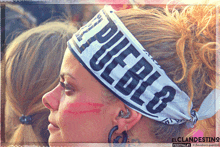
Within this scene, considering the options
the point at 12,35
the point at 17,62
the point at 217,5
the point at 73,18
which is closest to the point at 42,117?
the point at 17,62

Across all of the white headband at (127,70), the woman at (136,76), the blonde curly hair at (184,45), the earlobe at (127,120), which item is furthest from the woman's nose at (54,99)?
the blonde curly hair at (184,45)

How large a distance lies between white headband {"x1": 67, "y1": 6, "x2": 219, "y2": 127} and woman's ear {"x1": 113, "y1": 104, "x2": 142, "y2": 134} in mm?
31

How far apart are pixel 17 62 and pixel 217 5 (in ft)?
4.12

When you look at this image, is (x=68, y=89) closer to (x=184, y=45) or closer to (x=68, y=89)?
(x=68, y=89)

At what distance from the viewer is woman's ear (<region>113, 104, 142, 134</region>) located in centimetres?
117

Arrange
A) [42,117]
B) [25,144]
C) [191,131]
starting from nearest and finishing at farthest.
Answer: [191,131] → [25,144] → [42,117]

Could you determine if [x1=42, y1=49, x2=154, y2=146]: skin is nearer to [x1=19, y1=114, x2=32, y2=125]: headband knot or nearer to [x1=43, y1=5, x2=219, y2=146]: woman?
[x1=43, y1=5, x2=219, y2=146]: woman

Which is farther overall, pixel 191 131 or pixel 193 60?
pixel 191 131

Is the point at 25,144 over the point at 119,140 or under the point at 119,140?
over

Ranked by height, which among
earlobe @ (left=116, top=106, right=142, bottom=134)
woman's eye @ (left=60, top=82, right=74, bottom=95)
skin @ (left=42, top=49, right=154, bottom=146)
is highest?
woman's eye @ (left=60, top=82, right=74, bottom=95)

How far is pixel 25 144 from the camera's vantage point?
1455 mm

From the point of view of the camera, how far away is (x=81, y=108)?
1177mm

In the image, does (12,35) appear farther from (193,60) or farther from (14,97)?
(193,60)

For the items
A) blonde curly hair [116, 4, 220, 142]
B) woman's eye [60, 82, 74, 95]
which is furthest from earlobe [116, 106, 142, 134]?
woman's eye [60, 82, 74, 95]
